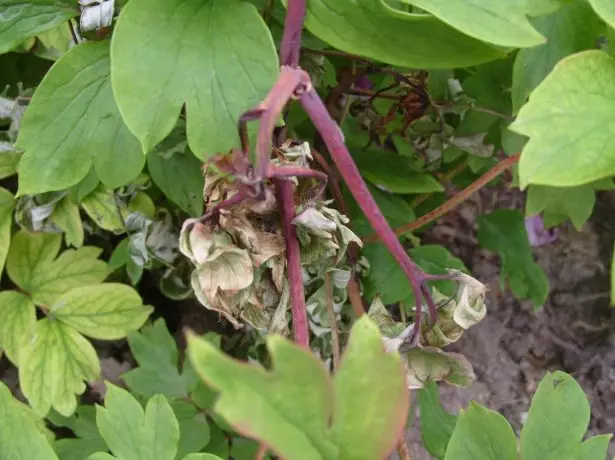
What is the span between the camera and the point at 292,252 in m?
0.59

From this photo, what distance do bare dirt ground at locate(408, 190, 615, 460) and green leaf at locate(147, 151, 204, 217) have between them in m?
0.68

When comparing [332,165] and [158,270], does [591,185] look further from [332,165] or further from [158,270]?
[158,270]

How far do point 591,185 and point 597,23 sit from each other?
260 mm

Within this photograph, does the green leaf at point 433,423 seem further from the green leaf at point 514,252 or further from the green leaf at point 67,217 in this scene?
the green leaf at point 67,217

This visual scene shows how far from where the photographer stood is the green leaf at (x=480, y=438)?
67 cm

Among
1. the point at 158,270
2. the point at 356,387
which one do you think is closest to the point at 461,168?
the point at 158,270

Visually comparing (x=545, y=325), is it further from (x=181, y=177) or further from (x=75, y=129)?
(x=75, y=129)

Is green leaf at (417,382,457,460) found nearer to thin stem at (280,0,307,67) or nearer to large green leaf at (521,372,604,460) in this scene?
large green leaf at (521,372,604,460)

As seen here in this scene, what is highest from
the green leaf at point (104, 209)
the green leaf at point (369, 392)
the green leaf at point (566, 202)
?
the green leaf at point (369, 392)

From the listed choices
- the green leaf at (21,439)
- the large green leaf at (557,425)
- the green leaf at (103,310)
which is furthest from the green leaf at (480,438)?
the green leaf at (103,310)

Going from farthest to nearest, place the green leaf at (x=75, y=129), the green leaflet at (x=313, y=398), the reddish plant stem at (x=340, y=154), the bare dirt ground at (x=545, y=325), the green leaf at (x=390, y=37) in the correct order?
1. the bare dirt ground at (x=545, y=325)
2. the green leaf at (x=75, y=129)
3. the green leaf at (x=390, y=37)
4. the reddish plant stem at (x=340, y=154)
5. the green leaflet at (x=313, y=398)

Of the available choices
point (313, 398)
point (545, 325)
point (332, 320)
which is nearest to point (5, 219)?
point (332, 320)

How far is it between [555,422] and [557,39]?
0.39m

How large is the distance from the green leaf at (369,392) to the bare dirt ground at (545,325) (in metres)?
0.98
